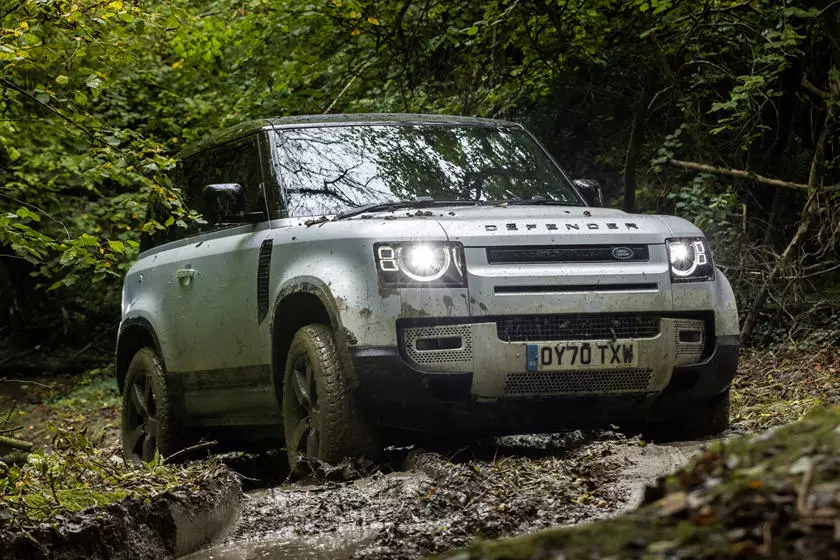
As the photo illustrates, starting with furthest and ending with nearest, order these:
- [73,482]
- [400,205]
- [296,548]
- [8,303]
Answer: [8,303] → [400,205] → [73,482] → [296,548]

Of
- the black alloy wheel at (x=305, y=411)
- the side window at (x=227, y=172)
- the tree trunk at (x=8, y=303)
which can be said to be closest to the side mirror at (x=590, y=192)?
the side window at (x=227, y=172)

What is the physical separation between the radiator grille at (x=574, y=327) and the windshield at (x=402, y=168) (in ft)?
3.95

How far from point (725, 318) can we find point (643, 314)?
505 mm

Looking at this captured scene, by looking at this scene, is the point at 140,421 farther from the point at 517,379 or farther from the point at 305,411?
the point at 517,379

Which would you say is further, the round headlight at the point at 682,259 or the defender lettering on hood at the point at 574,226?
the round headlight at the point at 682,259

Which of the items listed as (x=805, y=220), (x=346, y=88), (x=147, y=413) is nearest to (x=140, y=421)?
(x=147, y=413)

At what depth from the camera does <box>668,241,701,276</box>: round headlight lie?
6.38m

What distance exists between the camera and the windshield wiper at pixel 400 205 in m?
6.68

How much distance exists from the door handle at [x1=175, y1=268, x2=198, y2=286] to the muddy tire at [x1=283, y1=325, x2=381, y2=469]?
1.58 meters

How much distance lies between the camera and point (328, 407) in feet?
20.1

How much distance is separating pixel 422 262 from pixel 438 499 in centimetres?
124

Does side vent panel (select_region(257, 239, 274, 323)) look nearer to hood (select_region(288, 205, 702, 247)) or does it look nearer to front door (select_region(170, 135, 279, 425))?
front door (select_region(170, 135, 279, 425))

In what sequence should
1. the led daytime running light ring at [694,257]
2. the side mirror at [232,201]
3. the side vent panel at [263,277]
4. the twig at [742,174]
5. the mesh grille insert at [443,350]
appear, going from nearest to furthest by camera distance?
the mesh grille insert at [443,350] < the led daytime running light ring at [694,257] < the side vent panel at [263,277] < the side mirror at [232,201] < the twig at [742,174]

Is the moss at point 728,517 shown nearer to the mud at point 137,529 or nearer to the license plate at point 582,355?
the mud at point 137,529
